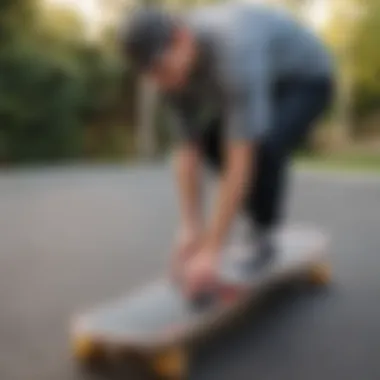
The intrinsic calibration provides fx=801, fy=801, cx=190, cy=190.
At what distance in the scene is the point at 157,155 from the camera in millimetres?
4500

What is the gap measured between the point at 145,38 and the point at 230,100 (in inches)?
7.0

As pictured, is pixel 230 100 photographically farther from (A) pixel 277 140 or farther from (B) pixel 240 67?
(A) pixel 277 140

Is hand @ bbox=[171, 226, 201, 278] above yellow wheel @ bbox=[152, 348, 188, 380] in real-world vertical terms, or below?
above

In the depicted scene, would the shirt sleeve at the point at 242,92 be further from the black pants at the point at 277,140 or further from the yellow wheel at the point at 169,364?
the yellow wheel at the point at 169,364

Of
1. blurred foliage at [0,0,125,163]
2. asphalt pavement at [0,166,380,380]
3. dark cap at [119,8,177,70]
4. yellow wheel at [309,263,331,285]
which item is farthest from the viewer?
blurred foliage at [0,0,125,163]

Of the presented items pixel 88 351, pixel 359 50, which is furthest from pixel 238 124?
pixel 359 50

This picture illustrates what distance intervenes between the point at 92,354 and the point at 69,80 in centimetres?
305

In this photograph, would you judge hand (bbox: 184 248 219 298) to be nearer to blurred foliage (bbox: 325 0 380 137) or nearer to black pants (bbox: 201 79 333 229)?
black pants (bbox: 201 79 333 229)

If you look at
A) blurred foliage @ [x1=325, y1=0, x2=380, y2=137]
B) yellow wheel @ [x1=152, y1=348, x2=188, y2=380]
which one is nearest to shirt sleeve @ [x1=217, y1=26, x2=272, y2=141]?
yellow wheel @ [x1=152, y1=348, x2=188, y2=380]

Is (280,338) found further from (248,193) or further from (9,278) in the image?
(9,278)

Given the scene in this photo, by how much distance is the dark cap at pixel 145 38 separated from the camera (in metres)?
1.18

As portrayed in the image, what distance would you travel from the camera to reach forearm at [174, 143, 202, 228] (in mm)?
1452

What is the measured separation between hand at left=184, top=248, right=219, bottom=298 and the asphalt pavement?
0.10m

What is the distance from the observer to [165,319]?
4.25ft
